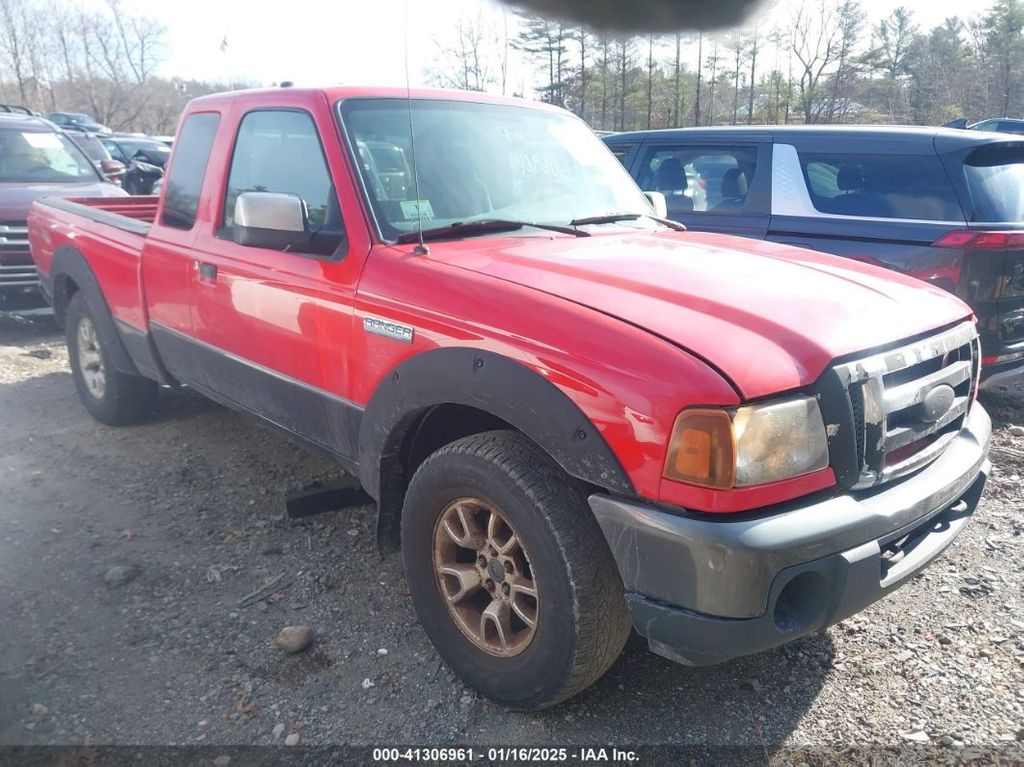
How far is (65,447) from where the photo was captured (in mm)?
4793

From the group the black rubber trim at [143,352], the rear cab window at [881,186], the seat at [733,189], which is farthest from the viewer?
the seat at [733,189]

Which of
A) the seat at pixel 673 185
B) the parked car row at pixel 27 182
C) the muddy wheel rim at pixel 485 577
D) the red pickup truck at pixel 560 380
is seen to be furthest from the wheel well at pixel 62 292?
the seat at pixel 673 185

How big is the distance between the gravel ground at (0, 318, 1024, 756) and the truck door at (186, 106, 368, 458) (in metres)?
0.64

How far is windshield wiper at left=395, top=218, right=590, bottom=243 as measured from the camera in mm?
2936

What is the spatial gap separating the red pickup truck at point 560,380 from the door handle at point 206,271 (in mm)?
16

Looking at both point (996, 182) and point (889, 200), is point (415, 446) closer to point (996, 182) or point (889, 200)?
point (889, 200)

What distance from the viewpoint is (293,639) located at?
9.52ft

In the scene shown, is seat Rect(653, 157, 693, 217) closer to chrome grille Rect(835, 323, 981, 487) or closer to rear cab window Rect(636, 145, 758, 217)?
rear cab window Rect(636, 145, 758, 217)

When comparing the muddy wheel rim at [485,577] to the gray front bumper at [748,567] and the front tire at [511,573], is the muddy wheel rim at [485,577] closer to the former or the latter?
the front tire at [511,573]

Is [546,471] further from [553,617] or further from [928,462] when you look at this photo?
[928,462]

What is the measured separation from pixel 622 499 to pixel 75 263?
4.28 m

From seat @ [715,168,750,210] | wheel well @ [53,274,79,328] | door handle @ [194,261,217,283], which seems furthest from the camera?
seat @ [715,168,750,210]

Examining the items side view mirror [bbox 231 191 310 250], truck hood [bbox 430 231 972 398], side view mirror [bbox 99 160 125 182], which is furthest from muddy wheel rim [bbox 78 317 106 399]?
side view mirror [bbox 99 160 125 182]

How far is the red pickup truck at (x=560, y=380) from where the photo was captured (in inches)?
80.5
